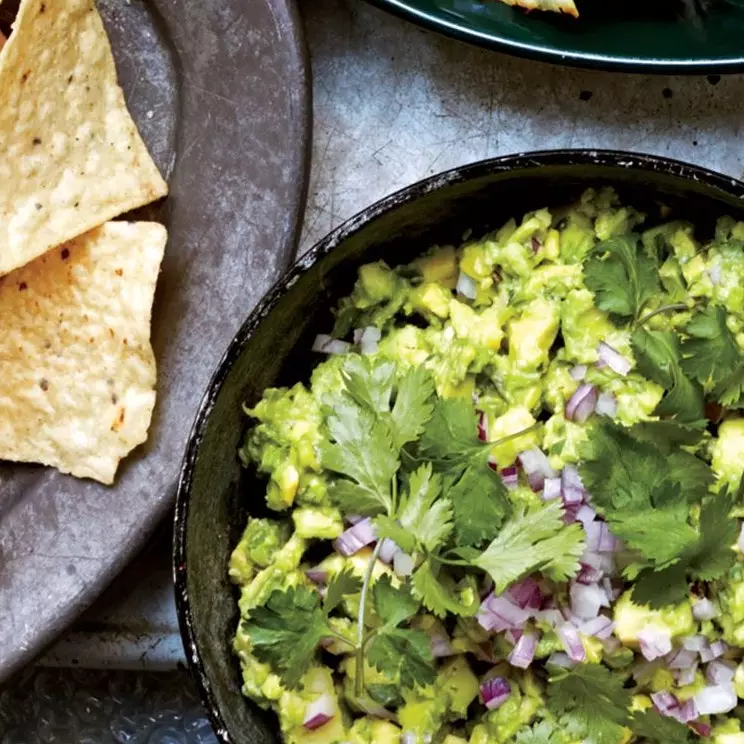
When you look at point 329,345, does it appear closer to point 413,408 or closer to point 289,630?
point 413,408

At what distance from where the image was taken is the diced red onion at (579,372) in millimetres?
1376

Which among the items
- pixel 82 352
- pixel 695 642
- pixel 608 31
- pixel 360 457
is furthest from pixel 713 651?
pixel 82 352

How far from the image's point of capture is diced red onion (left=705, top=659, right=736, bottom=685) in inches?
53.9

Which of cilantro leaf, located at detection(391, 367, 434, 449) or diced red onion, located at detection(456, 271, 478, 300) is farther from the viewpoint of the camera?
diced red onion, located at detection(456, 271, 478, 300)

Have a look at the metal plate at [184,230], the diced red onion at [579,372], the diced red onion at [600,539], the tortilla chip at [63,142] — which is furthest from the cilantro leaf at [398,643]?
the tortilla chip at [63,142]

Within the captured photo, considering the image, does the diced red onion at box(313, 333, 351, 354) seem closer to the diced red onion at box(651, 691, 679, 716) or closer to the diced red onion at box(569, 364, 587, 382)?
the diced red onion at box(569, 364, 587, 382)

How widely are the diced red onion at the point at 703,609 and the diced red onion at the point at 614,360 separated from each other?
272mm

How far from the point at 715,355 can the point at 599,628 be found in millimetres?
336

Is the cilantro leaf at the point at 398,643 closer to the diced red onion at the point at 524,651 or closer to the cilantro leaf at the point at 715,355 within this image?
the diced red onion at the point at 524,651

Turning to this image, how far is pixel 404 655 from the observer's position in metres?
1.31

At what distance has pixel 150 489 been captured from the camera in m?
1.68

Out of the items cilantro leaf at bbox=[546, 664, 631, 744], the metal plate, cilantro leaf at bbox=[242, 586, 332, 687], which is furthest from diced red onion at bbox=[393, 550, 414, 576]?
the metal plate

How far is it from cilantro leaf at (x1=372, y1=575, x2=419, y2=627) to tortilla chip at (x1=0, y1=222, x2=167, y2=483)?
0.49 meters

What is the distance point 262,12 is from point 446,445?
71 cm
